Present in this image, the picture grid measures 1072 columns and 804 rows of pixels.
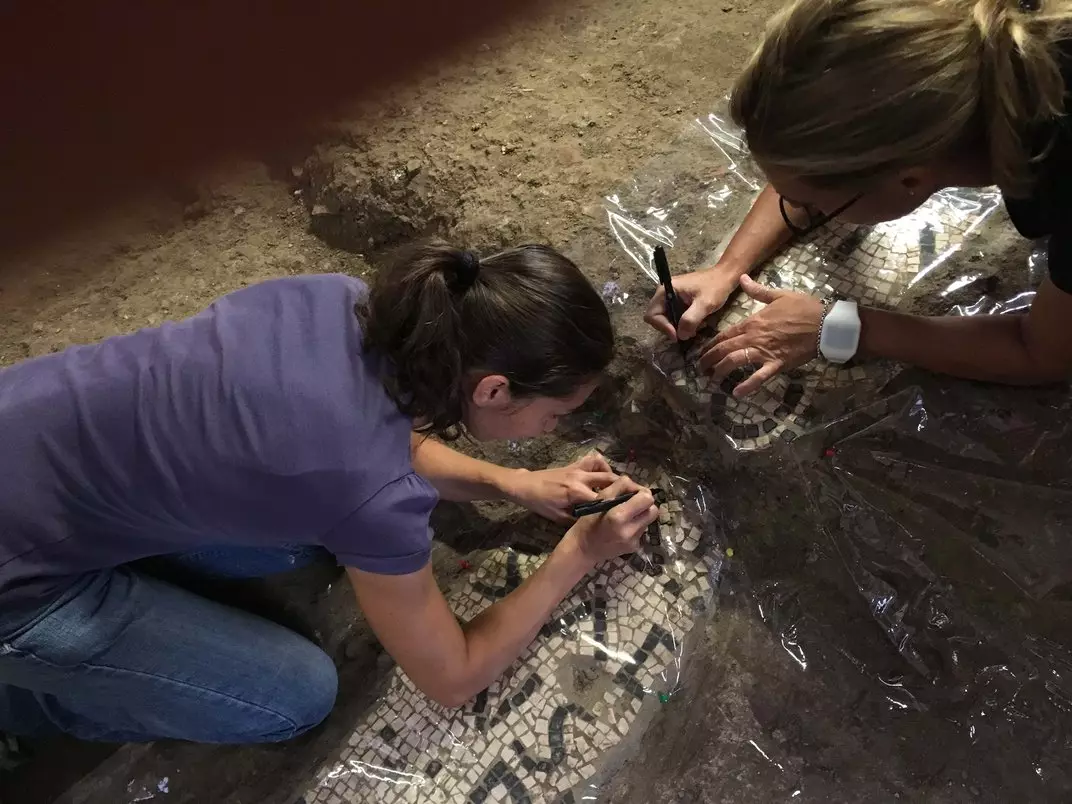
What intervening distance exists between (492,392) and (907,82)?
701 mm

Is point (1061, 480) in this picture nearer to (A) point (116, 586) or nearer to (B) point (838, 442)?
(B) point (838, 442)

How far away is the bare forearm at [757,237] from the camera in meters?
1.70

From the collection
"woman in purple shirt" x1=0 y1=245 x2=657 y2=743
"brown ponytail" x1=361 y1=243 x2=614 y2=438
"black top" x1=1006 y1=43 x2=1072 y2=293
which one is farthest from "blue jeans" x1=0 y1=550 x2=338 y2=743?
"black top" x1=1006 y1=43 x2=1072 y2=293

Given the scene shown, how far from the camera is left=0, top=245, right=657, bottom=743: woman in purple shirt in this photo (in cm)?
119

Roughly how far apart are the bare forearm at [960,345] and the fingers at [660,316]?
37 centimetres

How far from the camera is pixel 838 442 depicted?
5.42ft

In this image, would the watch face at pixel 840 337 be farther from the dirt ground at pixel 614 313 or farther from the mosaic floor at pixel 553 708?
the mosaic floor at pixel 553 708

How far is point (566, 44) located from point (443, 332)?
5.20 ft

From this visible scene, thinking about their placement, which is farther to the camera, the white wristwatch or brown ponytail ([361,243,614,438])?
the white wristwatch

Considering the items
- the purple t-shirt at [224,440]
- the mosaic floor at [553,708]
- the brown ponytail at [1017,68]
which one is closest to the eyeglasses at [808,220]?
the brown ponytail at [1017,68]

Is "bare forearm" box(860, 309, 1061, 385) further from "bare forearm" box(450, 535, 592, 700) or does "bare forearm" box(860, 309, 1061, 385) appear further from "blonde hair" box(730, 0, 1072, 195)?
"bare forearm" box(450, 535, 592, 700)

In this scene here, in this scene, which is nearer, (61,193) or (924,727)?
(924,727)

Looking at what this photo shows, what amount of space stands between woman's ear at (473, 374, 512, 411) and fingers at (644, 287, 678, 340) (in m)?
0.54

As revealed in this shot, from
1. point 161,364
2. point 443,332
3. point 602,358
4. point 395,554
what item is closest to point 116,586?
point 161,364
